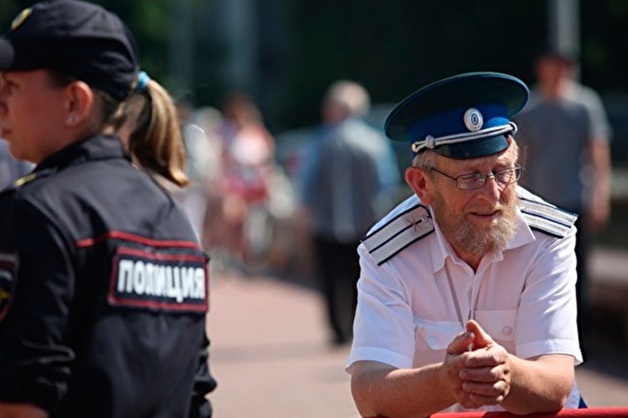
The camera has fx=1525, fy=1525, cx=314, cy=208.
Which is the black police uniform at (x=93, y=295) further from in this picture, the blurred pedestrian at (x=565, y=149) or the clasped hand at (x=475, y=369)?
the blurred pedestrian at (x=565, y=149)

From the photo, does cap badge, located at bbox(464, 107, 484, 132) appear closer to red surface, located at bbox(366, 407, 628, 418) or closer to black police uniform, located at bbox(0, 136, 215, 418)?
red surface, located at bbox(366, 407, 628, 418)

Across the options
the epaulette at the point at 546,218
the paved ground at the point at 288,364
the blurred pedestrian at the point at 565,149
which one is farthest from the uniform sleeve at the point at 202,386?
the blurred pedestrian at the point at 565,149

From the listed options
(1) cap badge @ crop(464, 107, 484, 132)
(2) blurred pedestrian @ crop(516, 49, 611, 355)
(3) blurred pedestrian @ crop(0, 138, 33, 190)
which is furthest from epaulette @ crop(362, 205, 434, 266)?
(2) blurred pedestrian @ crop(516, 49, 611, 355)

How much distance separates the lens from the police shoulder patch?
2.94 meters

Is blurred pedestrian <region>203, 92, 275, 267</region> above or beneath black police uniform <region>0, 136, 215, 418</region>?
above

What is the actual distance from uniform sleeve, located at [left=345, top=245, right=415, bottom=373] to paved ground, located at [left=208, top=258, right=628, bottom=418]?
184 inches

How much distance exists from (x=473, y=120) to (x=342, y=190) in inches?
335

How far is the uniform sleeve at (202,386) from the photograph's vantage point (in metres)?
3.37

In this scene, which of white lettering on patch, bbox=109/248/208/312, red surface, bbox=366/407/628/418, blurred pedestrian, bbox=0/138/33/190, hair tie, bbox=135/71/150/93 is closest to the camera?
white lettering on patch, bbox=109/248/208/312

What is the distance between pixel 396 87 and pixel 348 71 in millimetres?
2531

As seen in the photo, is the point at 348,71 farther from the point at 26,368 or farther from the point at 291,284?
the point at 26,368

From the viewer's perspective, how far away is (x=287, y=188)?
23.6 m

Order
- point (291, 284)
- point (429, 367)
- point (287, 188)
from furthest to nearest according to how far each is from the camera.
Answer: point (287, 188) → point (291, 284) → point (429, 367)

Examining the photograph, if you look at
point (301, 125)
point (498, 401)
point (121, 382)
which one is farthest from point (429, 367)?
point (301, 125)
